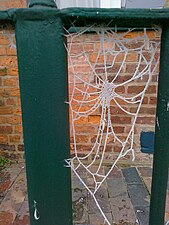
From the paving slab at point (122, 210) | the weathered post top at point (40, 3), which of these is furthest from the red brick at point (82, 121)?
the weathered post top at point (40, 3)

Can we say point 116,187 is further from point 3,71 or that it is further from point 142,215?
point 3,71

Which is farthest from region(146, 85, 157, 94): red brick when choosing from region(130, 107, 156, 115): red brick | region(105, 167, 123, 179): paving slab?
region(105, 167, 123, 179): paving slab

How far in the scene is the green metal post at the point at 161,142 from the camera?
66 centimetres

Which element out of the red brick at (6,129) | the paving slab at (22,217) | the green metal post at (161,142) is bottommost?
the paving slab at (22,217)

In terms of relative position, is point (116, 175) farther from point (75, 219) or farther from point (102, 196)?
point (75, 219)

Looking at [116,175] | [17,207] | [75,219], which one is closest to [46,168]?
[75,219]

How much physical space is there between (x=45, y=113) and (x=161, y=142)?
350mm

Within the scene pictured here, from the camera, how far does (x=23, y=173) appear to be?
7.36ft

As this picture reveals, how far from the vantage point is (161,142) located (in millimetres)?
715

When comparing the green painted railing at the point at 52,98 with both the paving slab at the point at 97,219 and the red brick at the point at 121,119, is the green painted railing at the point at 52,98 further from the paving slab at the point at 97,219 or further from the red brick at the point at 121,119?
the red brick at the point at 121,119

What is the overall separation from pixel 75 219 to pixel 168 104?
1177 millimetres

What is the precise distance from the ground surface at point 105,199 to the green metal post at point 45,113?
92 cm

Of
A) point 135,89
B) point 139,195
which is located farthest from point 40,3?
point 135,89

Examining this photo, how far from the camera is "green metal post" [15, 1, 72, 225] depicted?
2.03ft
